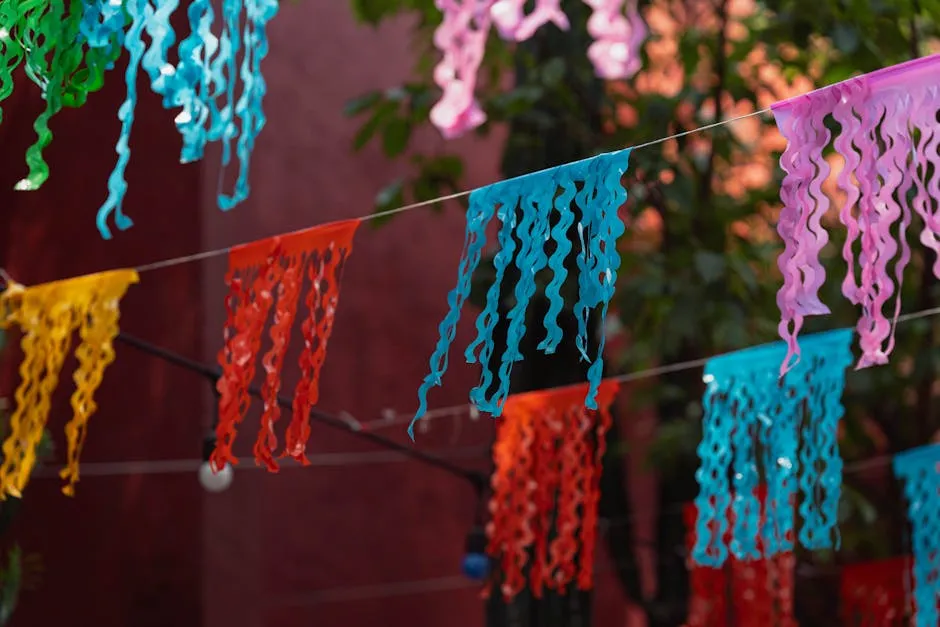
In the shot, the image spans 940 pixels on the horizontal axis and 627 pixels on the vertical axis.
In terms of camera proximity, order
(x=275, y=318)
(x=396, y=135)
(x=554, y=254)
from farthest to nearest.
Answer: (x=396, y=135) → (x=275, y=318) → (x=554, y=254)

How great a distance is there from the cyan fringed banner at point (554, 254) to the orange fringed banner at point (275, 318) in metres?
0.35

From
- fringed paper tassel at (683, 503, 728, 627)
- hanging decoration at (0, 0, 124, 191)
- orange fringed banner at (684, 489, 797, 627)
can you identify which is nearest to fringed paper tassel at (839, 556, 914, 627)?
orange fringed banner at (684, 489, 797, 627)

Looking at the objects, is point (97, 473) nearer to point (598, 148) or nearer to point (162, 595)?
point (162, 595)

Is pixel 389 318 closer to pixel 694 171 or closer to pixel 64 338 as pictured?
pixel 694 171

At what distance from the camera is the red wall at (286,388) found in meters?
4.55

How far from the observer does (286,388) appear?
4891 millimetres

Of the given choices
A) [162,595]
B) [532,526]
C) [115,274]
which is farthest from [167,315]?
[115,274]

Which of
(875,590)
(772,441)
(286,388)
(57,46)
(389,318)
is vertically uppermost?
(389,318)

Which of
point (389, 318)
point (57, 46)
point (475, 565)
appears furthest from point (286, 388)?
point (57, 46)

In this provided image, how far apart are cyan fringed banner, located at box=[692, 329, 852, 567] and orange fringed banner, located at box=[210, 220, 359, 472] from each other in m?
0.96

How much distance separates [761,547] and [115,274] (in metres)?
1.55

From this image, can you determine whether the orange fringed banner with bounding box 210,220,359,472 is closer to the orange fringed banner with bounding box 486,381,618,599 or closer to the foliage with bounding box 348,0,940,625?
the orange fringed banner with bounding box 486,381,618,599

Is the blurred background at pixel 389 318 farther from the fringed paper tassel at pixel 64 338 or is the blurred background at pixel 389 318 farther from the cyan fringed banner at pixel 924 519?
the fringed paper tassel at pixel 64 338

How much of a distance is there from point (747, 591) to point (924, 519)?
599 mm
